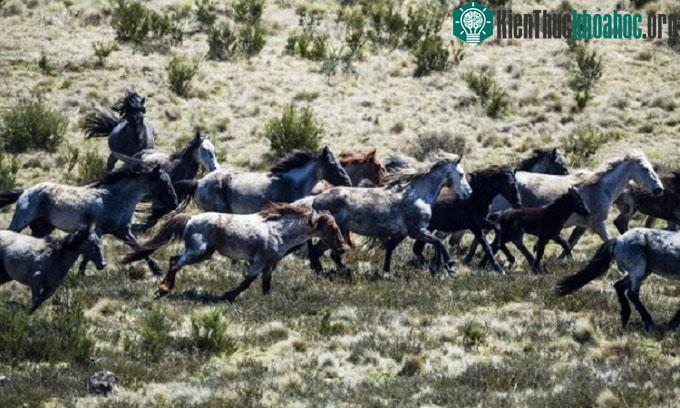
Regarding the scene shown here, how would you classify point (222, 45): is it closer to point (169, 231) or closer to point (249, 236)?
point (169, 231)

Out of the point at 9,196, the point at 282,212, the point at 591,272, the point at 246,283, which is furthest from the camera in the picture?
the point at 9,196

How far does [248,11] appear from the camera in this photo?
36.2 metres

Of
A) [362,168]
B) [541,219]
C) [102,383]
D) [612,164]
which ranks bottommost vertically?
[541,219]

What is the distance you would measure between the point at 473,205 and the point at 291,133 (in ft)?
30.1

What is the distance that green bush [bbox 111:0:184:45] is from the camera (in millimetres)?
33156

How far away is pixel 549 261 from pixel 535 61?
16.0m

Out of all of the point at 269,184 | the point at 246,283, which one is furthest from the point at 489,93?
the point at 246,283

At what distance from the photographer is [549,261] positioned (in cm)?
1892

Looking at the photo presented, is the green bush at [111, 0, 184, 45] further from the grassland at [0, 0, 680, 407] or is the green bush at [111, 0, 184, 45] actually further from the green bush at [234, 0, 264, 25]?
the grassland at [0, 0, 680, 407]

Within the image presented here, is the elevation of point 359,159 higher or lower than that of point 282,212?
lower

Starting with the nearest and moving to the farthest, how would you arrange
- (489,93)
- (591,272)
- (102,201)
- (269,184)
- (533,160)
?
1. (591,272)
2. (102,201)
3. (269,184)
4. (533,160)
5. (489,93)

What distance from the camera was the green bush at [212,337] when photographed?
1282 cm

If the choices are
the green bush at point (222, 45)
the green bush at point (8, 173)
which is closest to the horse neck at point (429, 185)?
the green bush at point (8, 173)

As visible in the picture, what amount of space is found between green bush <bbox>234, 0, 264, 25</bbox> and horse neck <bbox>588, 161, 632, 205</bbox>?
18.6 metres
